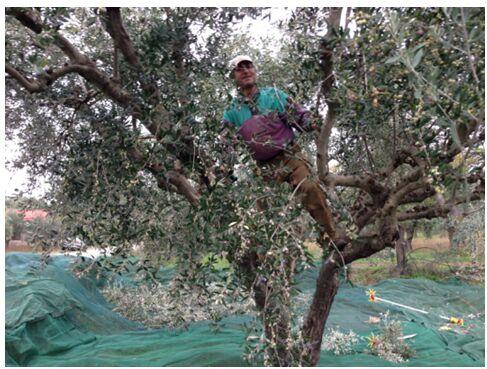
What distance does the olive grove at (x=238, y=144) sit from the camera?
6.99ft

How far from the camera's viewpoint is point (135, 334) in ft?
26.8

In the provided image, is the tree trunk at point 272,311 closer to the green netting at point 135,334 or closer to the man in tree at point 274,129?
the man in tree at point 274,129

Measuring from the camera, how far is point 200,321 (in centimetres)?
898

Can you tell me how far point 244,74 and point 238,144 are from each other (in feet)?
2.26

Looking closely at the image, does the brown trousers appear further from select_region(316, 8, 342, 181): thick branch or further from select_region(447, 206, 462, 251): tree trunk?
select_region(447, 206, 462, 251): tree trunk

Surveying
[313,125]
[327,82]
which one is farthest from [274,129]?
[327,82]

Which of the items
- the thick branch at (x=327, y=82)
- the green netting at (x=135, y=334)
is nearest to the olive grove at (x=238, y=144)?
the thick branch at (x=327, y=82)

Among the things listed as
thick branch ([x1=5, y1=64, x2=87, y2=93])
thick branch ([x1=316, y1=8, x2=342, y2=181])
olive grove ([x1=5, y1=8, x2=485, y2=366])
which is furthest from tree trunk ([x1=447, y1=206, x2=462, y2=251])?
thick branch ([x1=5, y1=64, x2=87, y2=93])

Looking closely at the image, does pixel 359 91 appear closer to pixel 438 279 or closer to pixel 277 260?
pixel 277 260

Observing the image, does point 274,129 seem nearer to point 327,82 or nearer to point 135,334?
point 327,82

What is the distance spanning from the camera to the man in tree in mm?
3031

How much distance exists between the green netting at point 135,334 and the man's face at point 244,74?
429 cm

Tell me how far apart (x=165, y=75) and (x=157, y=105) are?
0.38 metres

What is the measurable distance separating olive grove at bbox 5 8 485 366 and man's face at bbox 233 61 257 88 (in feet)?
0.51
